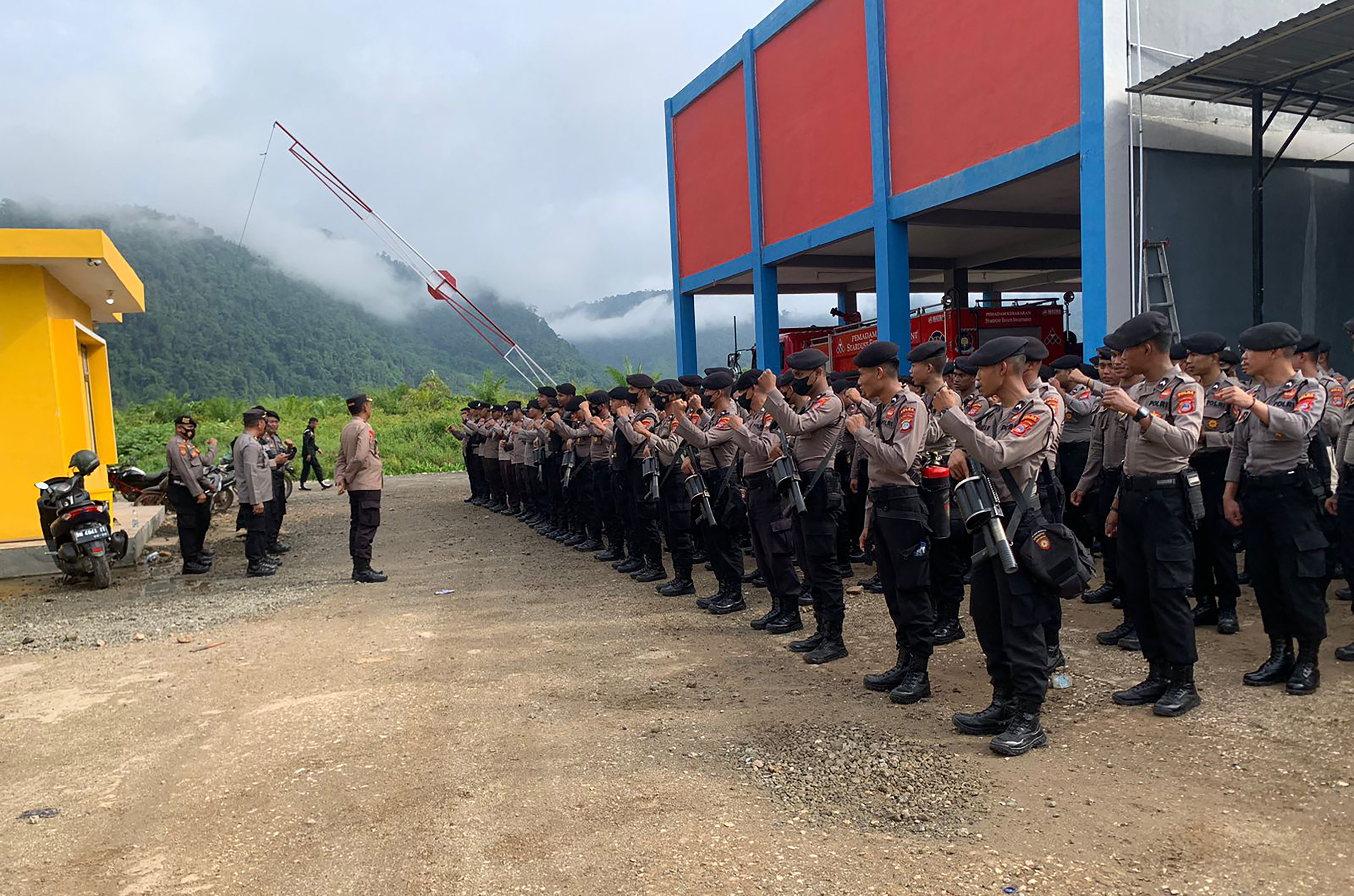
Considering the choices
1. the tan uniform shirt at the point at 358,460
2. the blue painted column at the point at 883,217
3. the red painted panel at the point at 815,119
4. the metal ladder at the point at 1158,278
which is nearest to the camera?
the tan uniform shirt at the point at 358,460

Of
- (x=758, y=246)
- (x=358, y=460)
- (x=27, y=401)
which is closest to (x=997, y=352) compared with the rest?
(x=358, y=460)

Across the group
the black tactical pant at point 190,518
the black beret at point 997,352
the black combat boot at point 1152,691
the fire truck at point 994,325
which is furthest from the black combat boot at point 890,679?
the fire truck at point 994,325

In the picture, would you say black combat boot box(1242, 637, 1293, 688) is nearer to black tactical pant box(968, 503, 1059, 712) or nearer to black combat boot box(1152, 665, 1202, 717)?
black combat boot box(1152, 665, 1202, 717)

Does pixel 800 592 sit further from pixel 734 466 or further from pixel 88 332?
pixel 88 332

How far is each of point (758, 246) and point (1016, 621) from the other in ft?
41.8

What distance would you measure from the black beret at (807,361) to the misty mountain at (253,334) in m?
53.3

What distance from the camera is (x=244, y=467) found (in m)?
9.16

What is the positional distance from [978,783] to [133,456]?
26.6 m

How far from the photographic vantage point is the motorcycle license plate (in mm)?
8688

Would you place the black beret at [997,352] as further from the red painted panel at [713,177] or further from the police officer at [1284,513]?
the red painted panel at [713,177]

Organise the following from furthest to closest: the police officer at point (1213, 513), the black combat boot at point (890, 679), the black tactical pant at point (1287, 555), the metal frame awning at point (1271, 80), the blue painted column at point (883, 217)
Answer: the blue painted column at point (883, 217), the metal frame awning at point (1271, 80), the police officer at point (1213, 513), the black combat boot at point (890, 679), the black tactical pant at point (1287, 555)

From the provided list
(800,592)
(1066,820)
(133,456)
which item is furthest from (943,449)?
(133,456)

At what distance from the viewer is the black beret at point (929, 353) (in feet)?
15.2

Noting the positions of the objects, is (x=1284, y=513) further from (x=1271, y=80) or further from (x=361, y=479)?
(x=361, y=479)
